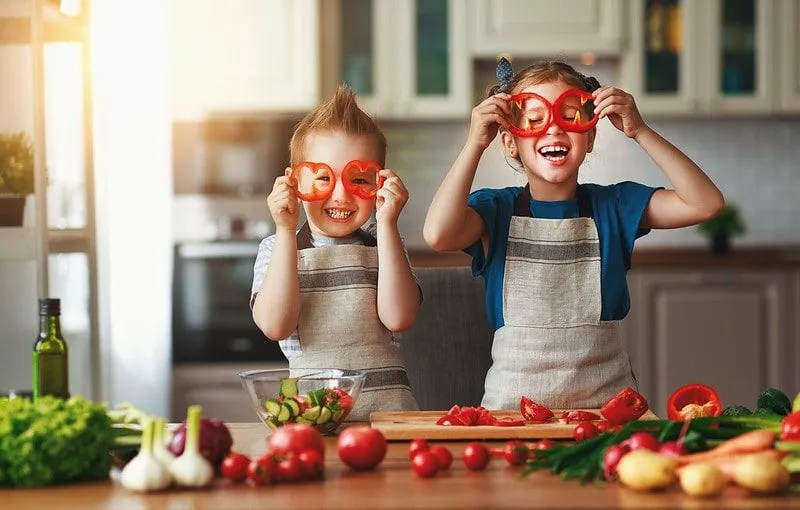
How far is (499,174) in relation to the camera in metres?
5.07

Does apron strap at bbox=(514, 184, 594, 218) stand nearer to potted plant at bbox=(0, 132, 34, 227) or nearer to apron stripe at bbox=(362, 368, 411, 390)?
apron stripe at bbox=(362, 368, 411, 390)

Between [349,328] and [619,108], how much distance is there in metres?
0.57

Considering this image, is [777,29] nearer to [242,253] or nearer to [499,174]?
[499,174]

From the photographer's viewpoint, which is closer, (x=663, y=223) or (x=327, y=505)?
(x=327, y=505)

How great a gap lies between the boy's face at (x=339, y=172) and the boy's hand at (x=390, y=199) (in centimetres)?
9

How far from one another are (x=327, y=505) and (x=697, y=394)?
2.26ft

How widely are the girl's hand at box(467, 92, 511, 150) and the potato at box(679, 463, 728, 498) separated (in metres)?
0.83

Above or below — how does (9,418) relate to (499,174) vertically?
below

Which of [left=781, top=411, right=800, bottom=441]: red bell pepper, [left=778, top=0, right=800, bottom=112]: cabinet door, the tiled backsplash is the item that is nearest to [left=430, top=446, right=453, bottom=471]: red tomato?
[left=781, top=411, right=800, bottom=441]: red bell pepper

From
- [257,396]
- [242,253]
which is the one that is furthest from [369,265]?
[242,253]

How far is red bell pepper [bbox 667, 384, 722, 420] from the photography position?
5.03 feet

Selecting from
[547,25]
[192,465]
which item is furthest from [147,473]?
[547,25]

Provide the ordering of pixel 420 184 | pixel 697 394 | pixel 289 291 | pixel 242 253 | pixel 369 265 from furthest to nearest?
pixel 420 184
pixel 242 253
pixel 369 265
pixel 289 291
pixel 697 394

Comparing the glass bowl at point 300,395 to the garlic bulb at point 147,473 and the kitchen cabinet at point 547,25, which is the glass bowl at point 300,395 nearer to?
the garlic bulb at point 147,473
